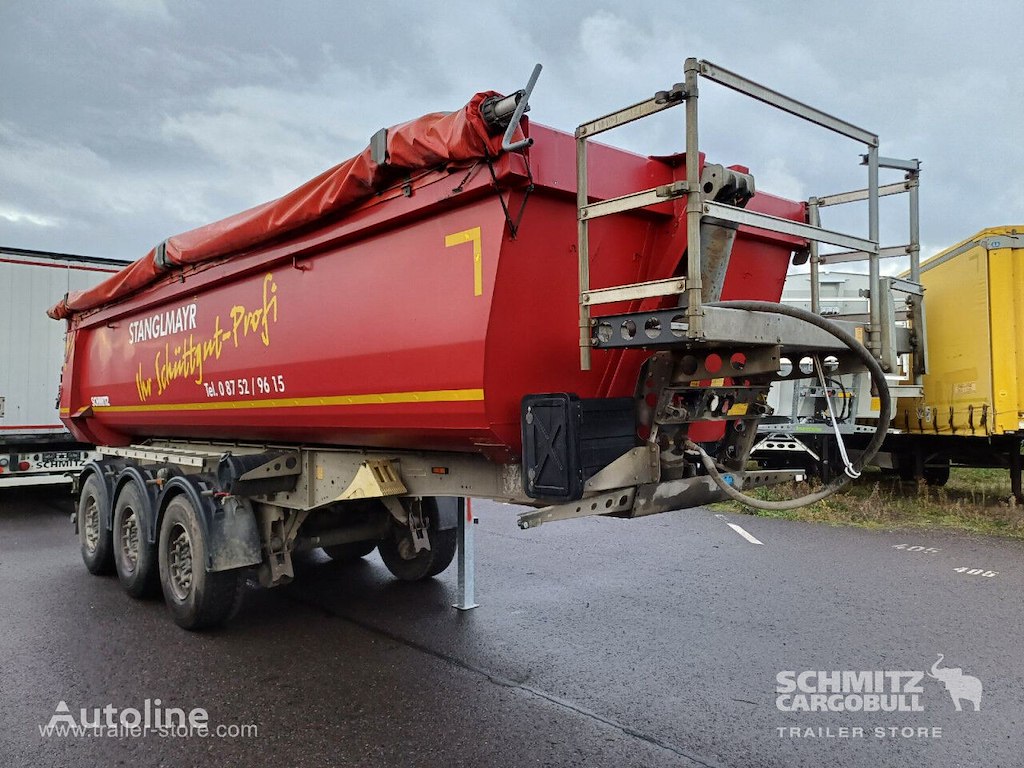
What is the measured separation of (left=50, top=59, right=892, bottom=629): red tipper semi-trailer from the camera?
324cm

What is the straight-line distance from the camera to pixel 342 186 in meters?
4.09

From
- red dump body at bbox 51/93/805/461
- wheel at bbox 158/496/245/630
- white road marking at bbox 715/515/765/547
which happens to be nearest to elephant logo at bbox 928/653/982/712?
red dump body at bbox 51/93/805/461

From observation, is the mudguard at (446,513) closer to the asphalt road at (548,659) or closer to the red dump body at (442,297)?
the asphalt road at (548,659)

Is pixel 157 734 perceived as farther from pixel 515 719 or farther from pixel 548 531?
pixel 548 531

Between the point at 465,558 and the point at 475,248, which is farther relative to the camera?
the point at 465,558

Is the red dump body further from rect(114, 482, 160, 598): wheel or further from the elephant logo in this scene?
the elephant logo

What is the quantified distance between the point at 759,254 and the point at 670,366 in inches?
46.5

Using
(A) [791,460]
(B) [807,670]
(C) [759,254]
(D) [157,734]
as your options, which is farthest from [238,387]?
(A) [791,460]

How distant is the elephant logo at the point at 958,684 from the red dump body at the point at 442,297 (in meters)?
2.44

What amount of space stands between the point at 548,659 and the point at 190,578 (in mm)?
2725

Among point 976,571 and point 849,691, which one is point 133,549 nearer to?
point 849,691

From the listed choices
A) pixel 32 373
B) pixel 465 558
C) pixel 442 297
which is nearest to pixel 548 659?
pixel 465 558

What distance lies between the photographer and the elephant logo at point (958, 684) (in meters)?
4.12

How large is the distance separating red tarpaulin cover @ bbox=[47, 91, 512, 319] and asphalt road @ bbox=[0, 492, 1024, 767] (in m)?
2.72
